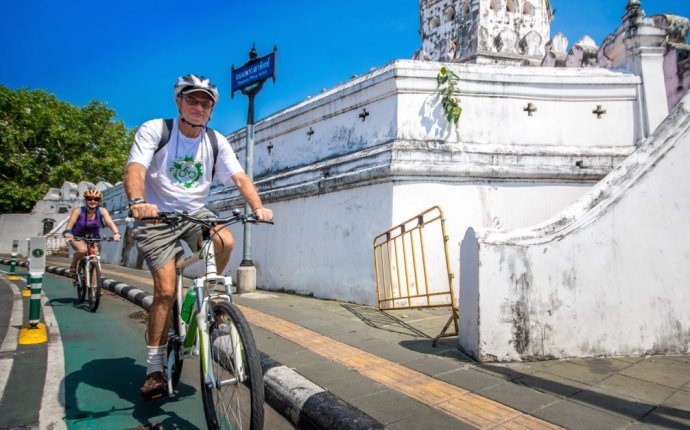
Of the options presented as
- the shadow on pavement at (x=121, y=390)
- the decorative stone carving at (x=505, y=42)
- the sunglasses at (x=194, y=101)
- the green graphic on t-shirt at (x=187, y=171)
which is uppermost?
the decorative stone carving at (x=505, y=42)

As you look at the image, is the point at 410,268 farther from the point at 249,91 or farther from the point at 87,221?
the point at 87,221

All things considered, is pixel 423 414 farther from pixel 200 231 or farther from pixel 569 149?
pixel 569 149

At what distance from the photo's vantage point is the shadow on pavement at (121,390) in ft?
8.74

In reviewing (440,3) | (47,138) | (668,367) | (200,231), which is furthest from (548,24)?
(47,138)

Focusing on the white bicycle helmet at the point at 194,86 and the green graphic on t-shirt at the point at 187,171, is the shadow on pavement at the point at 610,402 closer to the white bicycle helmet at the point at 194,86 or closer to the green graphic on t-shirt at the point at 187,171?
the green graphic on t-shirt at the point at 187,171

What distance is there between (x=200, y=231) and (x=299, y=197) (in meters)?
5.14

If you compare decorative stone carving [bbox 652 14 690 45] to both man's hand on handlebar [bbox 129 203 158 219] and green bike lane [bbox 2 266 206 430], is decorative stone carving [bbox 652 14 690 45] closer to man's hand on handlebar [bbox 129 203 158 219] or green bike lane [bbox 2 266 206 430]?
man's hand on handlebar [bbox 129 203 158 219]

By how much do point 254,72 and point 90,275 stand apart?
4.89 meters

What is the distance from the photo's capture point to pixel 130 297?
24.0ft

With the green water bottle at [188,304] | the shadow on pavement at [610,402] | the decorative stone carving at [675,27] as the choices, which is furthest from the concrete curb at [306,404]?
the decorative stone carving at [675,27]

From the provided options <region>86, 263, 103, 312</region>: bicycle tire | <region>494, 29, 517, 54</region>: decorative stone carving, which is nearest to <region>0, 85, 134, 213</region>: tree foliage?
<region>86, 263, 103, 312</region>: bicycle tire

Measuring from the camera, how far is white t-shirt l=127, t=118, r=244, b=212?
274cm

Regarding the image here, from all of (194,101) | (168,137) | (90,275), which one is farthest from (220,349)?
(90,275)

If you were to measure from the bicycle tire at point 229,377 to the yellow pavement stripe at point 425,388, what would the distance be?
1255 mm
